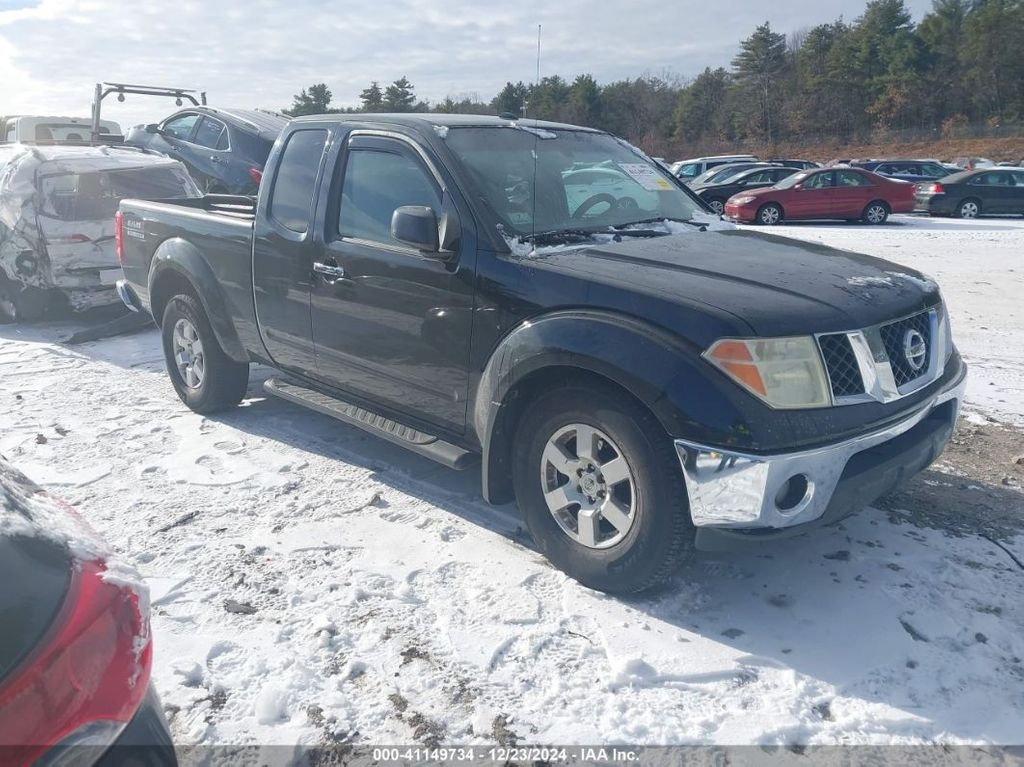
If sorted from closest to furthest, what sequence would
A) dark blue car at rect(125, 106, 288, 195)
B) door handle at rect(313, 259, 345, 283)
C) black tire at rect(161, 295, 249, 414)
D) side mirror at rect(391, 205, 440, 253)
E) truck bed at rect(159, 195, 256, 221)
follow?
1. side mirror at rect(391, 205, 440, 253)
2. door handle at rect(313, 259, 345, 283)
3. black tire at rect(161, 295, 249, 414)
4. truck bed at rect(159, 195, 256, 221)
5. dark blue car at rect(125, 106, 288, 195)

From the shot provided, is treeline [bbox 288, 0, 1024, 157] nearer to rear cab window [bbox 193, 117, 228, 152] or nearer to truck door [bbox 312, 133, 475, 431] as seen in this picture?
rear cab window [bbox 193, 117, 228, 152]

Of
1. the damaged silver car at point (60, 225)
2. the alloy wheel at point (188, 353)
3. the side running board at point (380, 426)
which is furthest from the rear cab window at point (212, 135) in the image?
the side running board at point (380, 426)

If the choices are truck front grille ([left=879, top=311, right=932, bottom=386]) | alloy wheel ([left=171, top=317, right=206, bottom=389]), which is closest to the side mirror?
truck front grille ([left=879, top=311, right=932, bottom=386])

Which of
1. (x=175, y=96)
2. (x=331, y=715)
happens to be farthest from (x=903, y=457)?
(x=175, y=96)

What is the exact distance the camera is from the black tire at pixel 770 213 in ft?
67.0

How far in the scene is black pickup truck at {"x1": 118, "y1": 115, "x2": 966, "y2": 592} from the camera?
3.05m

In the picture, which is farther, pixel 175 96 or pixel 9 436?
pixel 175 96

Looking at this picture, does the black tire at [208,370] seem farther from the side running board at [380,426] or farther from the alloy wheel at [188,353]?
the side running board at [380,426]

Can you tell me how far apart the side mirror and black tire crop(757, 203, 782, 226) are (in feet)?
59.6

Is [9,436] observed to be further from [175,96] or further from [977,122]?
[977,122]

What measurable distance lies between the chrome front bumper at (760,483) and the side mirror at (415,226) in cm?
148

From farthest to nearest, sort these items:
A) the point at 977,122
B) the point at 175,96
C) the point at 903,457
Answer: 1. the point at 977,122
2. the point at 175,96
3. the point at 903,457

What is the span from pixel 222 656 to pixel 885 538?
2.95 metres

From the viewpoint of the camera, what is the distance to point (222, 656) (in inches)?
123
